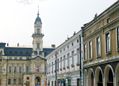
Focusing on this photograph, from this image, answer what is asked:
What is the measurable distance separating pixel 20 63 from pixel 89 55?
78.4 meters

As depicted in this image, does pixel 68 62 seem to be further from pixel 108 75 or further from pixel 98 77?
pixel 108 75

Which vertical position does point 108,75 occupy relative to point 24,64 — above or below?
below

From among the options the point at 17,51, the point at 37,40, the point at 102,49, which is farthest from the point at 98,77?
the point at 17,51

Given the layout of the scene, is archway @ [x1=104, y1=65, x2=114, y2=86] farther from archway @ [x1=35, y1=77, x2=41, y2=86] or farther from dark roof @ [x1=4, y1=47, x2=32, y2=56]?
dark roof @ [x1=4, y1=47, x2=32, y2=56]

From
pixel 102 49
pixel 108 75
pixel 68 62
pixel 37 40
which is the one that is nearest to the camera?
pixel 108 75

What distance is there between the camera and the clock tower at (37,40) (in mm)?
106125

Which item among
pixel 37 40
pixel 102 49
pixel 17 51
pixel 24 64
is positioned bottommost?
pixel 102 49

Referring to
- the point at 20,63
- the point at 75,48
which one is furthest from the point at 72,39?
the point at 20,63

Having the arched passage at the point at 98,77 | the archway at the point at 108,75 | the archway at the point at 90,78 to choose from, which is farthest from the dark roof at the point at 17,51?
the archway at the point at 108,75

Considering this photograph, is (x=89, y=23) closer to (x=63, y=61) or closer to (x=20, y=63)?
(x=63, y=61)

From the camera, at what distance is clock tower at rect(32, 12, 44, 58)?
348 feet

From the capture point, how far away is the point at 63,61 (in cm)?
4644

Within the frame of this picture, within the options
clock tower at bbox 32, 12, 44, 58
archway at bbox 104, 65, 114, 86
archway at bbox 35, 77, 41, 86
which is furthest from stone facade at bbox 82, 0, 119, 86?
clock tower at bbox 32, 12, 44, 58

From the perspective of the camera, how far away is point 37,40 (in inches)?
4183
